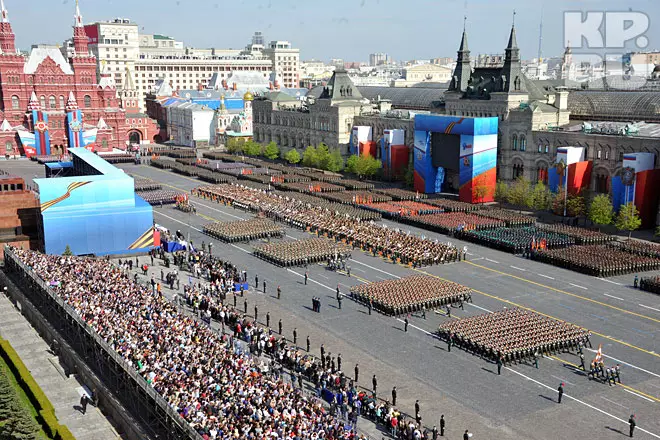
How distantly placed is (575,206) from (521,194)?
6.53 m

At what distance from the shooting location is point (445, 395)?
3089 cm

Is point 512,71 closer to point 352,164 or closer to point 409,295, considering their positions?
point 352,164

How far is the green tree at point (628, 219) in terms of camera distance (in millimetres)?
59281

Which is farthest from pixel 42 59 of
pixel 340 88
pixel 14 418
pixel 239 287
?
pixel 14 418

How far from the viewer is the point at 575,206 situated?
6550cm

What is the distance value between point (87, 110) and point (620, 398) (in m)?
117

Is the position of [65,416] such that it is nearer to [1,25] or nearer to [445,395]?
[445,395]

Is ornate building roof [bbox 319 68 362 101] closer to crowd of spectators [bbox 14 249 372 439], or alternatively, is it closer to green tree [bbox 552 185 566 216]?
green tree [bbox 552 185 566 216]

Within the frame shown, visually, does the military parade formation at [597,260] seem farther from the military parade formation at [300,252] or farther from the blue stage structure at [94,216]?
the blue stage structure at [94,216]

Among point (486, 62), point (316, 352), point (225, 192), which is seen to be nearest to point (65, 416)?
point (316, 352)

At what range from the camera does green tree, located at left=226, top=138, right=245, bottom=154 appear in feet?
406

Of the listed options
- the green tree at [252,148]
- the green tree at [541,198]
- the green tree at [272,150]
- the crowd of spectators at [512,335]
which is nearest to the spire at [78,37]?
the green tree at [252,148]

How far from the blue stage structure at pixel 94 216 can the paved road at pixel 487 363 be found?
7613 mm

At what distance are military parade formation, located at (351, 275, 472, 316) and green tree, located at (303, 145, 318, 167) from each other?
59735 millimetres
